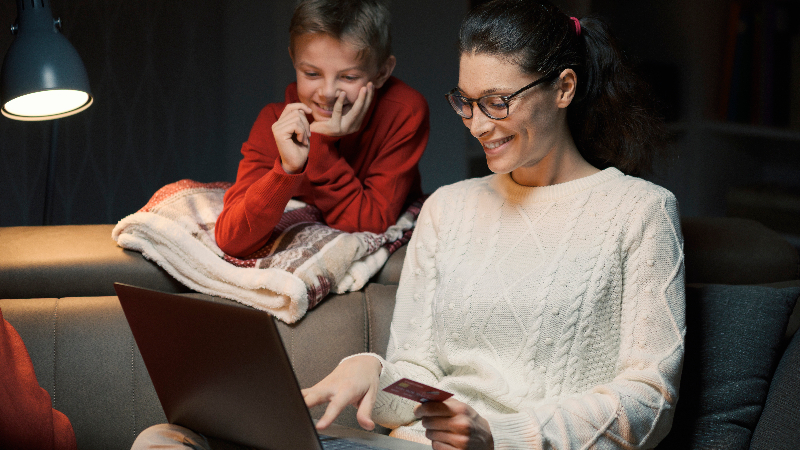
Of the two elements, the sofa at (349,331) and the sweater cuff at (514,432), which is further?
the sofa at (349,331)

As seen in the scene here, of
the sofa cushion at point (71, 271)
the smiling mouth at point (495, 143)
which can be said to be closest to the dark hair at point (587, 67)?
the smiling mouth at point (495, 143)

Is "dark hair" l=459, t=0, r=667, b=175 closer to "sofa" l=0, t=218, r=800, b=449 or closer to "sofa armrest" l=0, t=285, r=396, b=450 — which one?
"sofa" l=0, t=218, r=800, b=449

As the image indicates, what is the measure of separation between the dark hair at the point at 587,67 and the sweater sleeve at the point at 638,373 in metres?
0.15

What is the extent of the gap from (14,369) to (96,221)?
1201 mm

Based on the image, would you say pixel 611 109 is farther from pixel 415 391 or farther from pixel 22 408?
pixel 22 408

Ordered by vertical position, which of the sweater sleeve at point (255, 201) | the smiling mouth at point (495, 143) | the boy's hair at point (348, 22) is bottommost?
the sweater sleeve at point (255, 201)

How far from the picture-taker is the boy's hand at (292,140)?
4.72ft

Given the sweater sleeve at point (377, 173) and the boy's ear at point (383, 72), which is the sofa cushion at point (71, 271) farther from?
the boy's ear at point (383, 72)

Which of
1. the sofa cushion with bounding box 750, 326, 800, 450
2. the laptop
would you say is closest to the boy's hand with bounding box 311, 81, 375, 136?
the laptop

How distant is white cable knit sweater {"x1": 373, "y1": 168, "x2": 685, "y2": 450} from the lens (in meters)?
1.03

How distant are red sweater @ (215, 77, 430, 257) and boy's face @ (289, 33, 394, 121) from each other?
81 mm

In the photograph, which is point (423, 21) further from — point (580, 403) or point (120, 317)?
point (580, 403)

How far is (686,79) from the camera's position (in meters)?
2.53

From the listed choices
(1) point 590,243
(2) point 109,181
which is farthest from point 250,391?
(2) point 109,181
